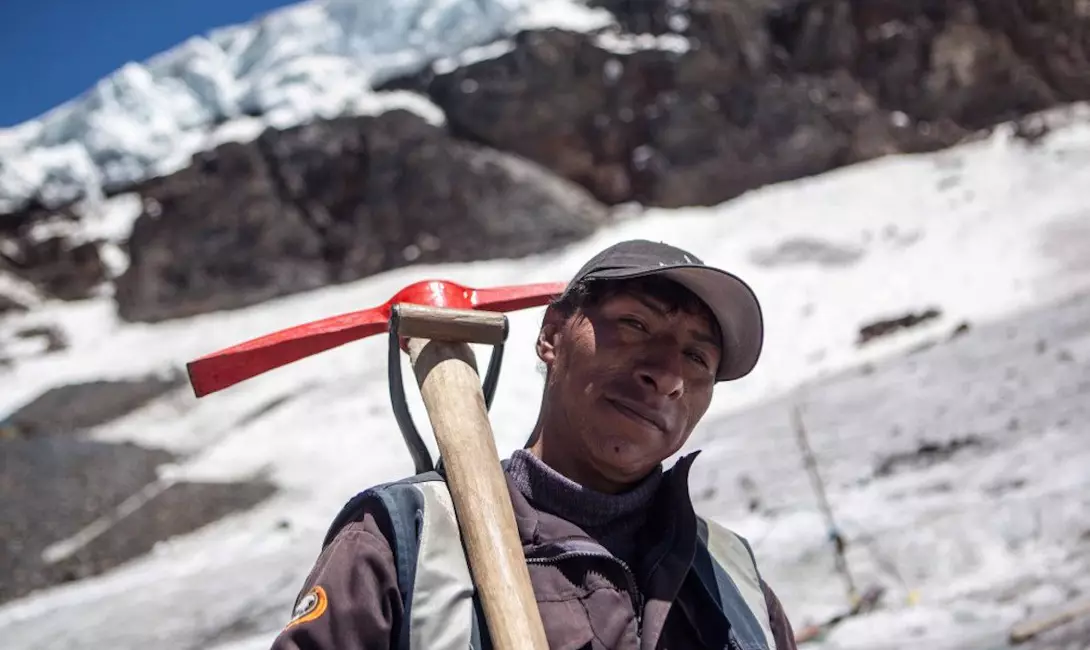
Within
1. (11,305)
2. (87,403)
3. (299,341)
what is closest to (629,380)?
(299,341)

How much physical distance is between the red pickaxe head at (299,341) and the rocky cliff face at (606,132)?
83.2 ft

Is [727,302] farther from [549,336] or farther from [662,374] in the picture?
[549,336]

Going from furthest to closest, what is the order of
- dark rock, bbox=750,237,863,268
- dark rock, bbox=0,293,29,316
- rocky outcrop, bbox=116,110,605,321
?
1. dark rock, bbox=0,293,29,316
2. rocky outcrop, bbox=116,110,605,321
3. dark rock, bbox=750,237,863,268

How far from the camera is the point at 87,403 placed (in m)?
20.1

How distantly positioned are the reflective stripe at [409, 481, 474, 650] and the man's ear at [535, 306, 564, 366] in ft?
1.43

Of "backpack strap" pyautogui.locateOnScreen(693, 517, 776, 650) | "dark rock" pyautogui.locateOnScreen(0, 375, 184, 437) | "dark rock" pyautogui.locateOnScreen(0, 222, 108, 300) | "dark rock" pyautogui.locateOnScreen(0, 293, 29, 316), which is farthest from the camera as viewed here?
"dark rock" pyautogui.locateOnScreen(0, 222, 108, 300)

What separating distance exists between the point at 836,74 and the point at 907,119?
2.67m

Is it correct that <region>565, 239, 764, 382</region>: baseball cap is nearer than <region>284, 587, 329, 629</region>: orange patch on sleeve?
No

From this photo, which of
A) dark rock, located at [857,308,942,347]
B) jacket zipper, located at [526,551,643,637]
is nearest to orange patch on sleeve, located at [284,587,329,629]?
jacket zipper, located at [526,551,643,637]

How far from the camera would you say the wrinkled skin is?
1.70 meters

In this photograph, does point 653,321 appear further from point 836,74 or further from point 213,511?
point 836,74

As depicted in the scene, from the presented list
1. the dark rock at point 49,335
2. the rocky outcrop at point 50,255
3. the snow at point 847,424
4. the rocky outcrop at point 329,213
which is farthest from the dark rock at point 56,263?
the snow at point 847,424

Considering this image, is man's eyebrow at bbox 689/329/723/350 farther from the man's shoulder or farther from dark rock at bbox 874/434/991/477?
dark rock at bbox 874/434/991/477

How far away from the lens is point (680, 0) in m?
31.5
